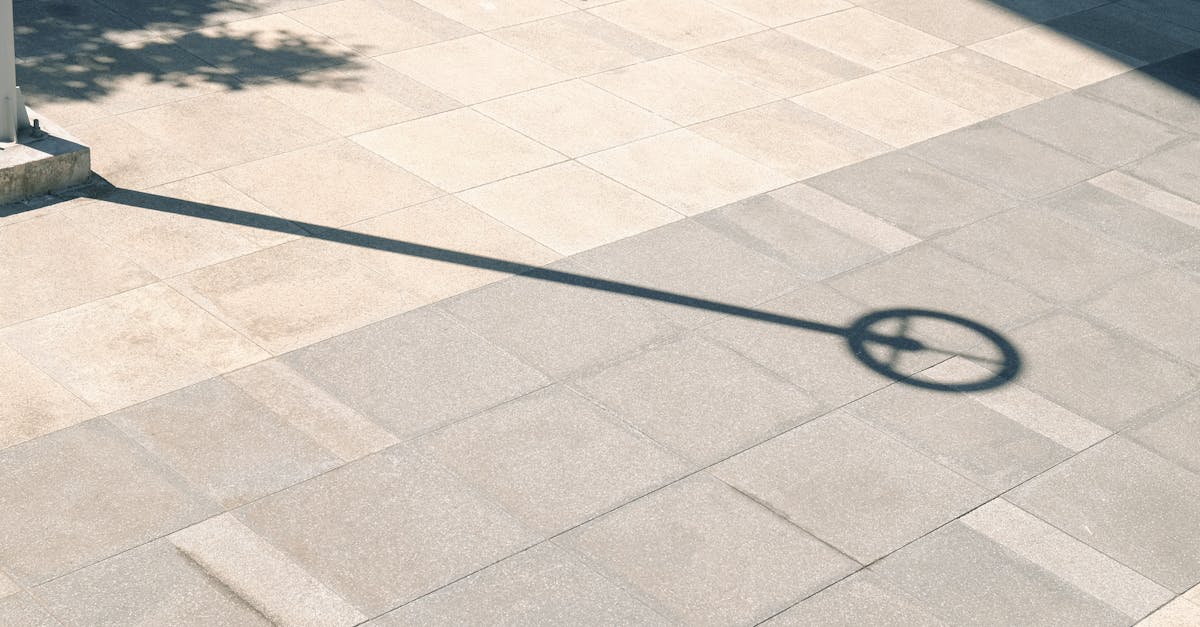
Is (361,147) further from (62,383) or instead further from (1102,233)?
(1102,233)

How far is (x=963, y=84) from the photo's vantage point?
1498cm

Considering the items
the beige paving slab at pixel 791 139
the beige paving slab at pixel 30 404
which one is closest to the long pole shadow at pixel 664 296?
the beige paving slab at pixel 30 404

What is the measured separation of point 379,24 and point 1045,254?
266 inches

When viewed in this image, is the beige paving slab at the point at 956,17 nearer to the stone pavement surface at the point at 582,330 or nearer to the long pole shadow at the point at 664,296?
the stone pavement surface at the point at 582,330

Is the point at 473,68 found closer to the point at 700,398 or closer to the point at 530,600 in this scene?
the point at 700,398

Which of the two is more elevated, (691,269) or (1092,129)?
(1092,129)

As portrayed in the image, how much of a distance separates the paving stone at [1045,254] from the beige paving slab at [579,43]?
409 cm

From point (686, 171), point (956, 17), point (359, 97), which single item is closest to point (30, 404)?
point (359, 97)

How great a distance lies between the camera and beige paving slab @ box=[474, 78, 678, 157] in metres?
12.8

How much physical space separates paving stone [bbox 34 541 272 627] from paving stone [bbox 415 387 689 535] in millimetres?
1622

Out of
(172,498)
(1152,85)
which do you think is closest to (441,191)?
(172,498)

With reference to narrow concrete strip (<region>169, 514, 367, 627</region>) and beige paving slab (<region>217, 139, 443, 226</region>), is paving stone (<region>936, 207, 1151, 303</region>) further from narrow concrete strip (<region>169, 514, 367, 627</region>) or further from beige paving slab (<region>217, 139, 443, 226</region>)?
narrow concrete strip (<region>169, 514, 367, 627</region>)

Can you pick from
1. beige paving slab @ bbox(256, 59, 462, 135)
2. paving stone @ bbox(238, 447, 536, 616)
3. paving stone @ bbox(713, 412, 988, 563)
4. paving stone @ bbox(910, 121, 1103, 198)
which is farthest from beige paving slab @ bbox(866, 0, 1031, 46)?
paving stone @ bbox(238, 447, 536, 616)

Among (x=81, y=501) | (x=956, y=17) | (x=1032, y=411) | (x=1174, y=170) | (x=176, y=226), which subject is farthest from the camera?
(x=956, y=17)
